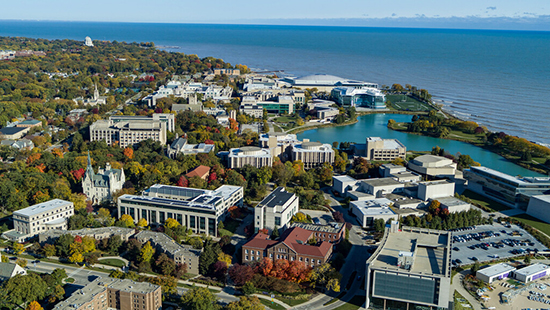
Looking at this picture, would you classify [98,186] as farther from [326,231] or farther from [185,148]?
[326,231]

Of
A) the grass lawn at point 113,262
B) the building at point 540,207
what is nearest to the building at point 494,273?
the building at point 540,207

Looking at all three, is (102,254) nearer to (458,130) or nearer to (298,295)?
(298,295)

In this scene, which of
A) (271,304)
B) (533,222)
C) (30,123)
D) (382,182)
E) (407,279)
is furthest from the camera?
(30,123)

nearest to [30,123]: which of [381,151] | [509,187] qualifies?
[381,151]

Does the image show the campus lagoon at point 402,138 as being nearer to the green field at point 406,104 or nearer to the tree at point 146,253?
the green field at point 406,104

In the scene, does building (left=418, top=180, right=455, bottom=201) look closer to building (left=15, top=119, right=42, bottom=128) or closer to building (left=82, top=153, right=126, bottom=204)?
building (left=82, top=153, right=126, bottom=204)

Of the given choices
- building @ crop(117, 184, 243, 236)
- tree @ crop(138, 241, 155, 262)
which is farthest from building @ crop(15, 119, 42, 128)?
tree @ crop(138, 241, 155, 262)
